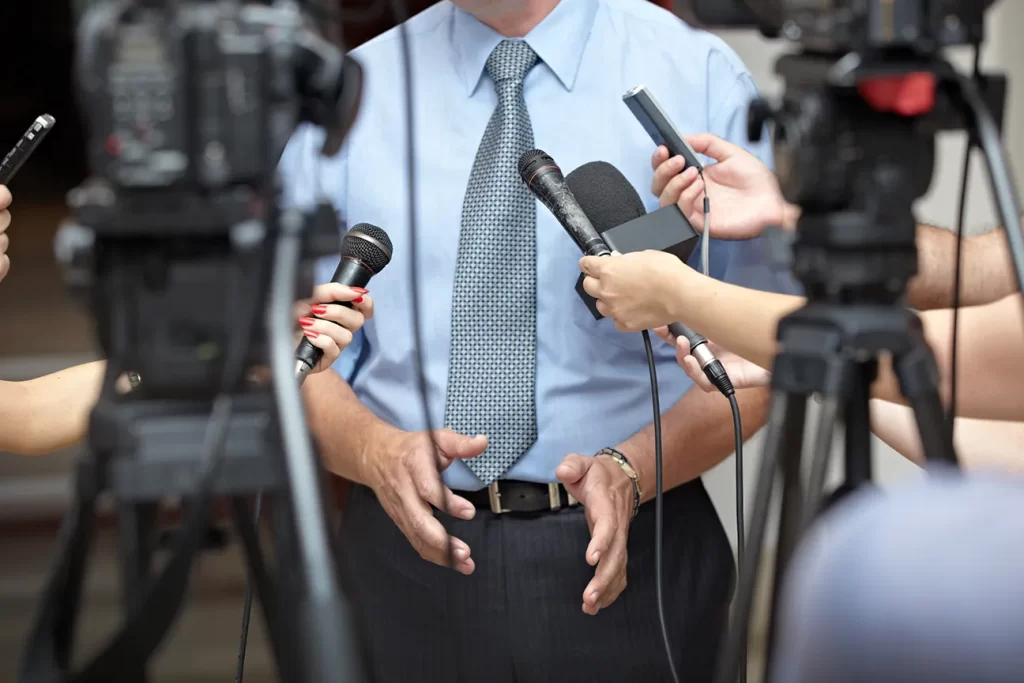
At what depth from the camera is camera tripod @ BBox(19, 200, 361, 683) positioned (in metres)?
0.76

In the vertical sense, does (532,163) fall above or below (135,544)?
above

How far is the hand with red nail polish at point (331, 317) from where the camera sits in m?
1.18

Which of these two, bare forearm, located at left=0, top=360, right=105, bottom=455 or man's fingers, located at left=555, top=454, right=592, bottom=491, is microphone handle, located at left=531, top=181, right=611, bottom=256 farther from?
bare forearm, located at left=0, top=360, right=105, bottom=455

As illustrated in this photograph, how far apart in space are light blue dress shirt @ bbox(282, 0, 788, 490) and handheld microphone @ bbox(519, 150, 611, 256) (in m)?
0.22

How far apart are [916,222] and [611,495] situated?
614 mm

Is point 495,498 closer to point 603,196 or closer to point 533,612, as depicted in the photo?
point 533,612

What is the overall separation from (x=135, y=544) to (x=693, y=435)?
2.84ft

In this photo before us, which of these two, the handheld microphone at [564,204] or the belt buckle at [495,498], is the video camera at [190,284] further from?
the belt buckle at [495,498]

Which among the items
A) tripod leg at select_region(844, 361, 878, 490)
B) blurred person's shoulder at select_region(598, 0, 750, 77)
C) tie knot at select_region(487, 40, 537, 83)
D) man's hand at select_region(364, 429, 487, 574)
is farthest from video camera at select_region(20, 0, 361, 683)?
blurred person's shoulder at select_region(598, 0, 750, 77)

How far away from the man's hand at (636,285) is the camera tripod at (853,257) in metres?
0.26

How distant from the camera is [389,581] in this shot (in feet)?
5.05

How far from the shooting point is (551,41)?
1571mm

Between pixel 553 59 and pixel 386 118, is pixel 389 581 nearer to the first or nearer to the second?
pixel 386 118

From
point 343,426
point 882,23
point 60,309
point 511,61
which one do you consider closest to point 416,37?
point 511,61
